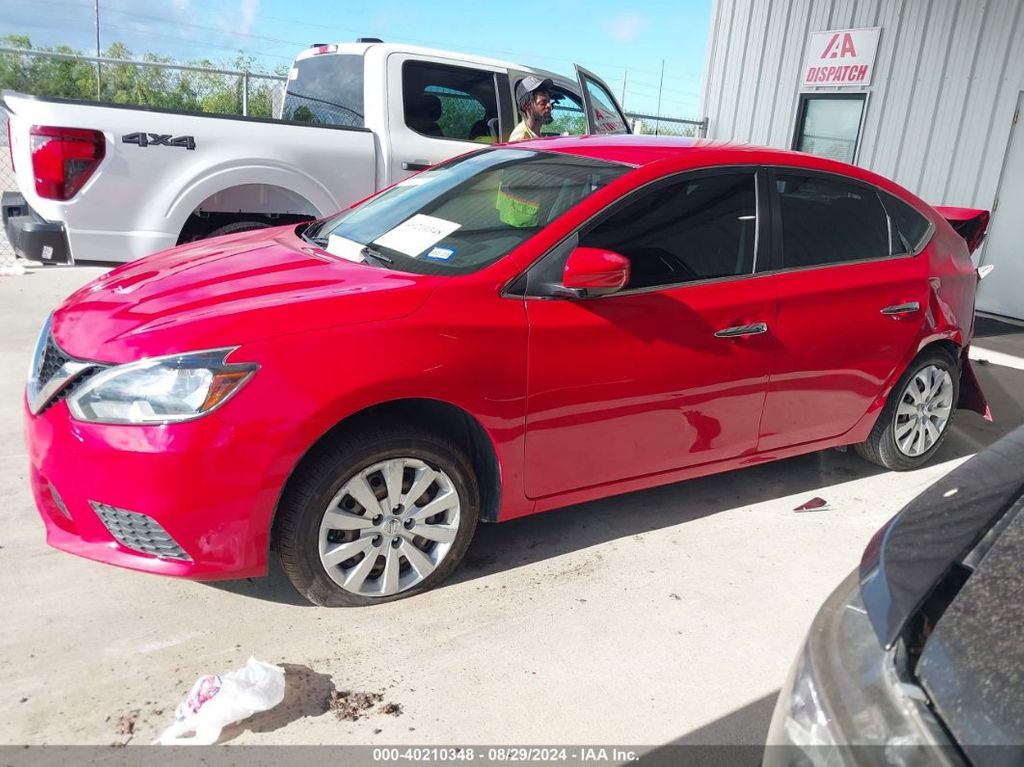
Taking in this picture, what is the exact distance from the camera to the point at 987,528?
153 centimetres

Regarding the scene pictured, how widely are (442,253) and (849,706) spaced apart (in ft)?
7.44

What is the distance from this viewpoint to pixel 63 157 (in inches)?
186

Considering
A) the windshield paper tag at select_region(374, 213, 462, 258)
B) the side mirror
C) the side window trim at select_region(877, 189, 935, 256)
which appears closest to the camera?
the side mirror

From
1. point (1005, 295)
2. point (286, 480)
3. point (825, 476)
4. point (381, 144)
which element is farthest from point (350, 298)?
point (1005, 295)

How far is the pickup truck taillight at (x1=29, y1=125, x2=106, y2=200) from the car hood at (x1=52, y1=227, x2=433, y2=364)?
1.83 meters

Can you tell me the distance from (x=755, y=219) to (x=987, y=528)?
7.64 feet

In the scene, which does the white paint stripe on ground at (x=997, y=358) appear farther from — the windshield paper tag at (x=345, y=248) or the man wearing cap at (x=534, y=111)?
the windshield paper tag at (x=345, y=248)

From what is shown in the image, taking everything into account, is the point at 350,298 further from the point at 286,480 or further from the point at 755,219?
the point at 755,219

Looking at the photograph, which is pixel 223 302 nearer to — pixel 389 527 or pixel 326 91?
pixel 389 527

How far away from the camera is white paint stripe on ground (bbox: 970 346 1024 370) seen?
7.04 meters

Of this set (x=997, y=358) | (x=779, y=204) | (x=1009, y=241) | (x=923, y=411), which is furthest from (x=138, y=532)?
(x=1009, y=241)

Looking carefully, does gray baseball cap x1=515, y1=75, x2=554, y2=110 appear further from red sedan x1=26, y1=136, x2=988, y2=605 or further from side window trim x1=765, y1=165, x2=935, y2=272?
side window trim x1=765, y1=165, x2=935, y2=272

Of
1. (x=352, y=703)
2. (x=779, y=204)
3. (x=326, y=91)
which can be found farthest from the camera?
(x=326, y=91)

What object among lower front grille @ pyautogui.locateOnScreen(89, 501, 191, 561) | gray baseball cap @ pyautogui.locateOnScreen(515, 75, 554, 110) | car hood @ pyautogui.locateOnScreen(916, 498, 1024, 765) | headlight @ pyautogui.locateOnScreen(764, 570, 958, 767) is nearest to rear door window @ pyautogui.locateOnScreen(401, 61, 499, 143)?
gray baseball cap @ pyautogui.locateOnScreen(515, 75, 554, 110)
